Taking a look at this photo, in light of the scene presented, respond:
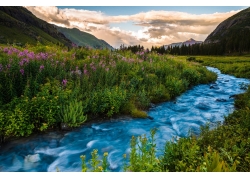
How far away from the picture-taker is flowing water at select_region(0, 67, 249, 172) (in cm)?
490

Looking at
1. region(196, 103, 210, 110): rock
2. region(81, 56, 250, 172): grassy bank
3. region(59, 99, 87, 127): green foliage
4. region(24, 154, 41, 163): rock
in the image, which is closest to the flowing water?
region(24, 154, 41, 163): rock

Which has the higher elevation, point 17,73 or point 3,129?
point 17,73

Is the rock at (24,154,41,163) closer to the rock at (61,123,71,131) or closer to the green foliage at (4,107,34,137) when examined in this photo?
the green foliage at (4,107,34,137)

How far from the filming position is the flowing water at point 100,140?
4.90m

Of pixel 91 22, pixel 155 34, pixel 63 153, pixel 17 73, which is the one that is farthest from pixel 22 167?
pixel 155 34

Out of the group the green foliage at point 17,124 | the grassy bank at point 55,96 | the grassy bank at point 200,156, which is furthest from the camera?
the grassy bank at point 55,96

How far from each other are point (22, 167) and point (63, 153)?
973 mm

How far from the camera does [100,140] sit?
6.11m

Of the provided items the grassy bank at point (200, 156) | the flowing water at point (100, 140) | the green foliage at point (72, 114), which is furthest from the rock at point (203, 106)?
the green foliage at point (72, 114)

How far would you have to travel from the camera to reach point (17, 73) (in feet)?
23.1

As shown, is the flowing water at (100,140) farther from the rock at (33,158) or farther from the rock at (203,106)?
the rock at (203,106)

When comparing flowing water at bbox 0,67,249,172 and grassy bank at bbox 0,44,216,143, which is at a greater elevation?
grassy bank at bbox 0,44,216,143
